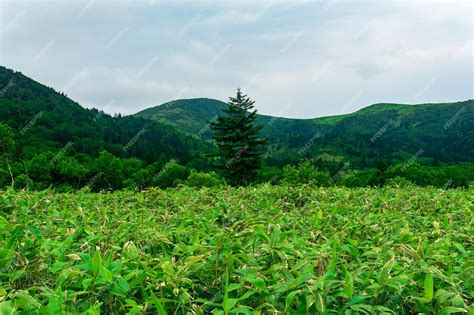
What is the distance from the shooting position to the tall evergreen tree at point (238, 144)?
2324 inches

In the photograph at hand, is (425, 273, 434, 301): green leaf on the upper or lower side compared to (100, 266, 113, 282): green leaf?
lower

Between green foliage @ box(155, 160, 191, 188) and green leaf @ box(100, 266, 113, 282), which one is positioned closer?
green leaf @ box(100, 266, 113, 282)

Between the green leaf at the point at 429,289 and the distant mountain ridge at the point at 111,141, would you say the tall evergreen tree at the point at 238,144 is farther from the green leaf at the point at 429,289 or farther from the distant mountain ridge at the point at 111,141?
the green leaf at the point at 429,289

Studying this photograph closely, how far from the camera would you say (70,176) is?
83.7m

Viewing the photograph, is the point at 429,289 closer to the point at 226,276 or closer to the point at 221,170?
the point at 226,276

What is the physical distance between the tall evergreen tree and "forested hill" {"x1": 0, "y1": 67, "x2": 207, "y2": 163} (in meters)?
49.0

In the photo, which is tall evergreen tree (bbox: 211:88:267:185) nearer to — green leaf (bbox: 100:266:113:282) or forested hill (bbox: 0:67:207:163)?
forested hill (bbox: 0:67:207:163)

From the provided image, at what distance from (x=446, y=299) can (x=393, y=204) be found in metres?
3.28

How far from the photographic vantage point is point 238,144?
6019 cm

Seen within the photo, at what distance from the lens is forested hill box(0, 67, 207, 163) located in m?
118

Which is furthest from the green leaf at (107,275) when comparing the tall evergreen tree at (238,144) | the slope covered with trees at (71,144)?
the tall evergreen tree at (238,144)

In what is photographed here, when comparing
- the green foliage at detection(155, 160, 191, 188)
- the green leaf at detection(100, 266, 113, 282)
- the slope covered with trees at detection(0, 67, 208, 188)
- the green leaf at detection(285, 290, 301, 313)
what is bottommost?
the green foliage at detection(155, 160, 191, 188)

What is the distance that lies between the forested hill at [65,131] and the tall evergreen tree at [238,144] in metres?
49.0

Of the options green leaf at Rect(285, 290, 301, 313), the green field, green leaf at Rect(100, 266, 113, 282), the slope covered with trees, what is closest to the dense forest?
the slope covered with trees
